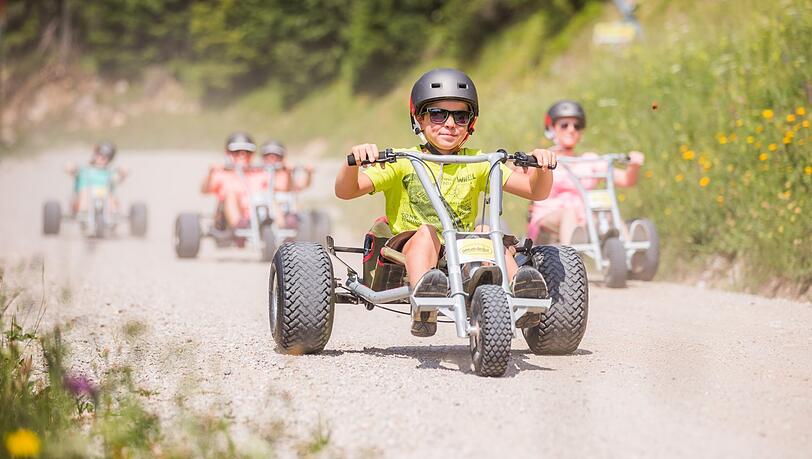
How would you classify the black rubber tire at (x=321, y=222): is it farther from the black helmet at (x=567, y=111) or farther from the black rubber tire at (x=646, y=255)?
the black rubber tire at (x=646, y=255)

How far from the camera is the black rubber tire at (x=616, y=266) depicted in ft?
30.6

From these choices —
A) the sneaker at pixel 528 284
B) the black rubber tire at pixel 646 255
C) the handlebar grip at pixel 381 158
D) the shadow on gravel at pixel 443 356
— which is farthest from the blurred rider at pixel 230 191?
the sneaker at pixel 528 284

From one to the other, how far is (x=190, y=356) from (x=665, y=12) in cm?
1957

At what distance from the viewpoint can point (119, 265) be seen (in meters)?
11.5

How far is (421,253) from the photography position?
5629 millimetres

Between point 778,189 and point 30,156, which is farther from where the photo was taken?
point 30,156

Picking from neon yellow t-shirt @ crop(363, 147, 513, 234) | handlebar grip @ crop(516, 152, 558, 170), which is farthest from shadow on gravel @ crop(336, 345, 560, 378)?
handlebar grip @ crop(516, 152, 558, 170)

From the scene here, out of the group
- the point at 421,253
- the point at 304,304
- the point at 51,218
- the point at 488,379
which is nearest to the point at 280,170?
the point at 51,218

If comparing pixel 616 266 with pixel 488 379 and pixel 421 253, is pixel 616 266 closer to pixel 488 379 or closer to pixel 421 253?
pixel 421 253

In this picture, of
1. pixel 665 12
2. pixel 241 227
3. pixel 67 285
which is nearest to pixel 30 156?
pixel 665 12

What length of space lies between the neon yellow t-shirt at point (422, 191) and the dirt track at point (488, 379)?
26.8 inches

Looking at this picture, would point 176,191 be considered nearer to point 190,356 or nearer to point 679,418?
point 190,356

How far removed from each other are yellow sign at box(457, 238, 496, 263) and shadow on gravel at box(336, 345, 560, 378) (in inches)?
20.1

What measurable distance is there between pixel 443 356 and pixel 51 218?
1122cm
